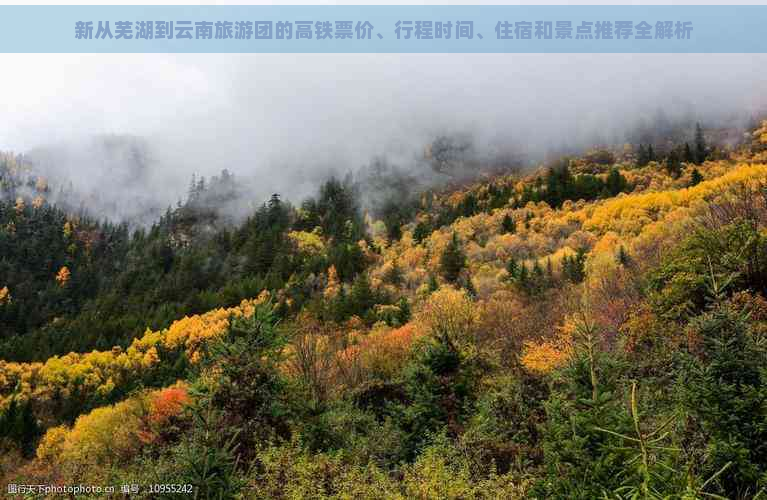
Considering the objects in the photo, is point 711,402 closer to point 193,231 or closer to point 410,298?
point 410,298

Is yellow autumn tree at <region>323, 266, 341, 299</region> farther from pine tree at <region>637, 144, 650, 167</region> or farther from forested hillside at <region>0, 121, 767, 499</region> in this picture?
pine tree at <region>637, 144, 650, 167</region>

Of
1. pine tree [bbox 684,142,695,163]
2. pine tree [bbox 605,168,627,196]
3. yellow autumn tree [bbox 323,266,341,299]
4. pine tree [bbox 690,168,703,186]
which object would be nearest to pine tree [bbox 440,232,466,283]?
yellow autumn tree [bbox 323,266,341,299]

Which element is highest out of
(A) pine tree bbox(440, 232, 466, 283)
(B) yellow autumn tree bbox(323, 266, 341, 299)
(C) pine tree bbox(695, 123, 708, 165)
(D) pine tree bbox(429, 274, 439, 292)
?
(C) pine tree bbox(695, 123, 708, 165)

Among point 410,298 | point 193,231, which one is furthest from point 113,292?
point 410,298

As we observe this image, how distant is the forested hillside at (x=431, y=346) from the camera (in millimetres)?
10383

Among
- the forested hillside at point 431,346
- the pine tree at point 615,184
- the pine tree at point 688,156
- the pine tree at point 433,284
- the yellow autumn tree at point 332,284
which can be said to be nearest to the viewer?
the forested hillside at point 431,346

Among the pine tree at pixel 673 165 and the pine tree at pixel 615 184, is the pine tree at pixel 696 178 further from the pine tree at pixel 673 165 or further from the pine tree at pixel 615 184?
the pine tree at pixel 615 184

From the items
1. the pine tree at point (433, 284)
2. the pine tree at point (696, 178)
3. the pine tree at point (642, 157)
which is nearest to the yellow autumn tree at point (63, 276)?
the pine tree at point (433, 284)

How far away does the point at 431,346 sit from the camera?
26.9m

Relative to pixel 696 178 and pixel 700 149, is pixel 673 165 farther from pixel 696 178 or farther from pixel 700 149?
pixel 696 178

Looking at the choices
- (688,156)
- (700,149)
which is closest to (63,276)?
(688,156)

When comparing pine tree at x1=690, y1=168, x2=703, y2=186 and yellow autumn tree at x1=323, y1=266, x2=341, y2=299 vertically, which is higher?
pine tree at x1=690, y1=168, x2=703, y2=186

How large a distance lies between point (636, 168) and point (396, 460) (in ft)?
458

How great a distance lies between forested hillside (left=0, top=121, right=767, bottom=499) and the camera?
10.4 metres
